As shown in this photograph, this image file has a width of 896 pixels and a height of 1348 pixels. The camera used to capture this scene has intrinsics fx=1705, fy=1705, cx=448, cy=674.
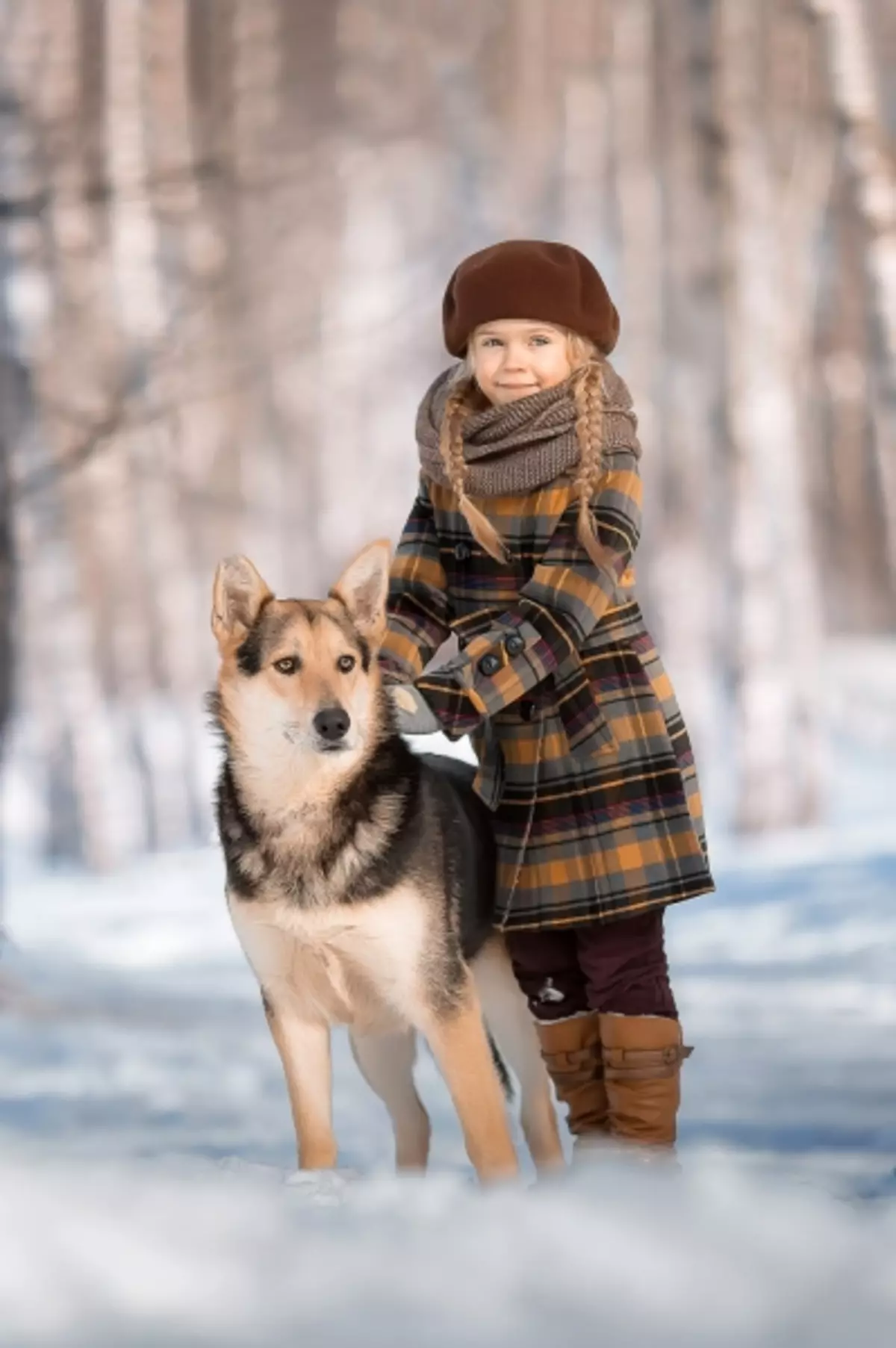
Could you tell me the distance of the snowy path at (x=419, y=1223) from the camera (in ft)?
6.11

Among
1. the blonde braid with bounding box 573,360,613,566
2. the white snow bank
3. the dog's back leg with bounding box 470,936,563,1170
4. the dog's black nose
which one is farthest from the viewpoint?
the dog's back leg with bounding box 470,936,563,1170

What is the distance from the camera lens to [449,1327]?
1853 mm

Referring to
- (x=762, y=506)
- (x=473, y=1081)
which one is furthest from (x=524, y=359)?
(x=762, y=506)

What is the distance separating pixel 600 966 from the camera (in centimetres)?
254

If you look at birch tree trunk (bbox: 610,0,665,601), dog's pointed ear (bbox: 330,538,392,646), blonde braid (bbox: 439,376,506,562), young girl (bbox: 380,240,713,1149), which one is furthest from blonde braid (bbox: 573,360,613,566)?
birch tree trunk (bbox: 610,0,665,601)

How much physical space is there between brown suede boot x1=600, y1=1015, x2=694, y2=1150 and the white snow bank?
0.28 m

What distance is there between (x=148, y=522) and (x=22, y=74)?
175cm

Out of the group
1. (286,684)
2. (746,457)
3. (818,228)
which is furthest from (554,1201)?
(818,228)

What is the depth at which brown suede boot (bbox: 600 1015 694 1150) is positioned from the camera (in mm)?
2504

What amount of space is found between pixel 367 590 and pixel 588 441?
0.38 metres

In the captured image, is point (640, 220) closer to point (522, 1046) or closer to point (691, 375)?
point (691, 375)

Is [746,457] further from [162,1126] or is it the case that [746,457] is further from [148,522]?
[162,1126]

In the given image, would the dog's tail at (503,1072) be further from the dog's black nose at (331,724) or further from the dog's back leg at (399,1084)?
the dog's black nose at (331,724)

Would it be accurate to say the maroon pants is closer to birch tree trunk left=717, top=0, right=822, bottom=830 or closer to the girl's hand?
the girl's hand
